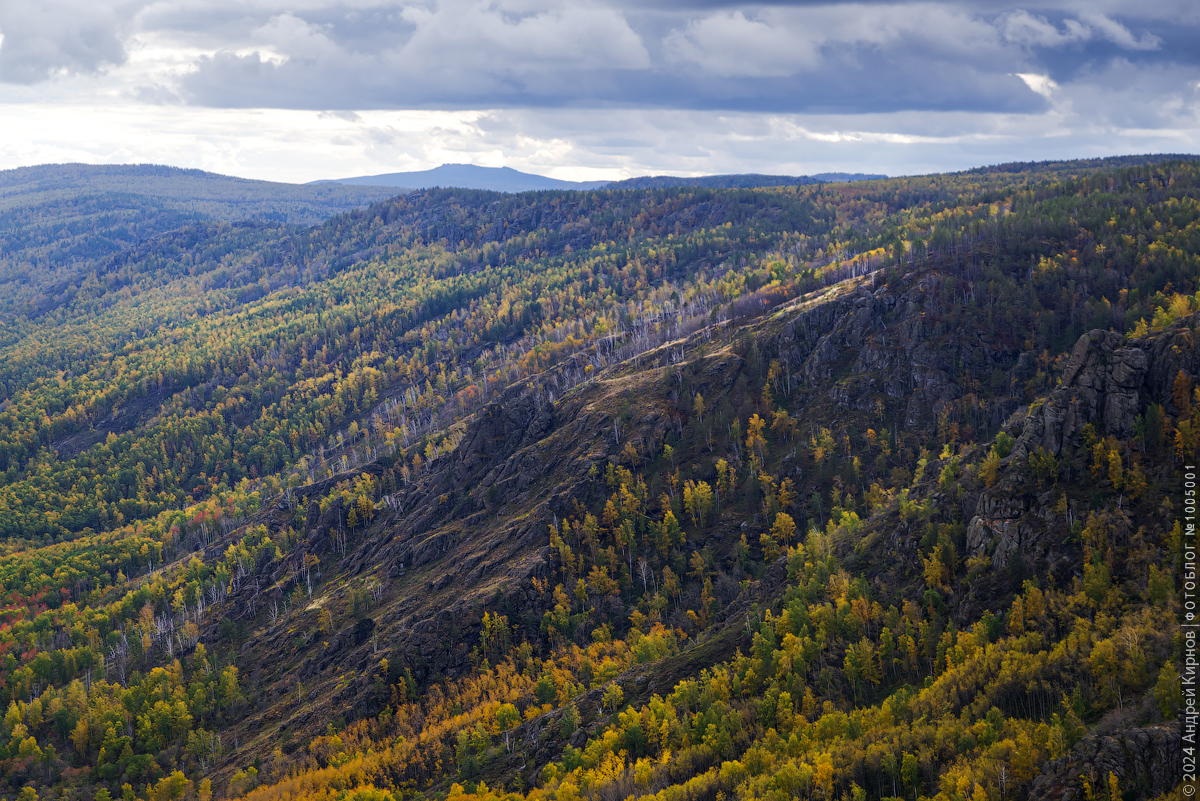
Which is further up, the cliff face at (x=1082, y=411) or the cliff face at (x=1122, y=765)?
the cliff face at (x=1082, y=411)

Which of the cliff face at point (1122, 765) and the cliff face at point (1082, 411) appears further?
the cliff face at point (1082, 411)

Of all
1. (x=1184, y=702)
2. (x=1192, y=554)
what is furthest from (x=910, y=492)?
(x=1184, y=702)

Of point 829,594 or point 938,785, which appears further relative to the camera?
point 829,594

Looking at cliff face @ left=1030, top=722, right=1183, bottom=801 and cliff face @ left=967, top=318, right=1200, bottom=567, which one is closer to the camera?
cliff face @ left=1030, top=722, right=1183, bottom=801

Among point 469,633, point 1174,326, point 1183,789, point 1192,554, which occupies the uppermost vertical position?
point 1174,326

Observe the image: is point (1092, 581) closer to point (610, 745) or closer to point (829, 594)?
point (829, 594)

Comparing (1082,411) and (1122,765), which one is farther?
(1082,411)

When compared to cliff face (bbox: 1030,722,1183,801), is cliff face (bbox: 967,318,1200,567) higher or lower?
higher

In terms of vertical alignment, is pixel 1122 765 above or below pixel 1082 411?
below
